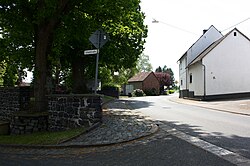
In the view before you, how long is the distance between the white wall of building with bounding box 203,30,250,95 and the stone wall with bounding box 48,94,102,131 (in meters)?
27.5

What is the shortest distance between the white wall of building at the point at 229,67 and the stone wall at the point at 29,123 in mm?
27337

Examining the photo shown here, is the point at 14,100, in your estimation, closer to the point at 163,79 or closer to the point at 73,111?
the point at 73,111

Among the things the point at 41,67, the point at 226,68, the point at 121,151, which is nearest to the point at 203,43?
the point at 226,68

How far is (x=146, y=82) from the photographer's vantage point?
274ft

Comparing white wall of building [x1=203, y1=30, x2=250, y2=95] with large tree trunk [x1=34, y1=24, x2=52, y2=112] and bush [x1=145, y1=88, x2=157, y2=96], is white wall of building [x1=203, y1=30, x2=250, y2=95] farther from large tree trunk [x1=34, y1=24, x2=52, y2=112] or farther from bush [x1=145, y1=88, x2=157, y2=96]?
bush [x1=145, y1=88, x2=157, y2=96]

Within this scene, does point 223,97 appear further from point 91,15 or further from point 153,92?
point 153,92

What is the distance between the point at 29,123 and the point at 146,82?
7125cm

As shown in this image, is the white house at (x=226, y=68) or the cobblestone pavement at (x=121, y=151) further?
the white house at (x=226, y=68)

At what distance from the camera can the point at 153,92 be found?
78875 mm

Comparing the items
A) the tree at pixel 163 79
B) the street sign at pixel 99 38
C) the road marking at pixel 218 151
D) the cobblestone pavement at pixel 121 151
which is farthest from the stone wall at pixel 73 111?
the tree at pixel 163 79

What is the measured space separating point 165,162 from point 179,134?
3.69 m

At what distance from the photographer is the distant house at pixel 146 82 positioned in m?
82.8

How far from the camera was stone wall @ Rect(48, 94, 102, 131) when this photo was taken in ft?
36.1

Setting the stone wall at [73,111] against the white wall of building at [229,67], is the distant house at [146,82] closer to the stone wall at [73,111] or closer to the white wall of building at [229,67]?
the white wall of building at [229,67]
